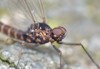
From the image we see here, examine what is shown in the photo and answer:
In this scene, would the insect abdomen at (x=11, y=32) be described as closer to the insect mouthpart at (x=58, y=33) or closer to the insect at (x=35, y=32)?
the insect at (x=35, y=32)

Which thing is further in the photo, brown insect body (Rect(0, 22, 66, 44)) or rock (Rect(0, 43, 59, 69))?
brown insect body (Rect(0, 22, 66, 44))

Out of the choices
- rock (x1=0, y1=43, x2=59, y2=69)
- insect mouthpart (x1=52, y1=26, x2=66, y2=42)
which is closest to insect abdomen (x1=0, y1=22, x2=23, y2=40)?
rock (x1=0, y1=43, x2=59, y2=69)

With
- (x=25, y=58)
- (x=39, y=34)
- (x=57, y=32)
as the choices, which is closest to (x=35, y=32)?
(x=39, y=34)

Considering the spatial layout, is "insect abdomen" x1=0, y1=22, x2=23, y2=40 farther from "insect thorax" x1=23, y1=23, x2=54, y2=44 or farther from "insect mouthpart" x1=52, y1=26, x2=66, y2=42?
"insect mouthpart" x1=52, y1=26, x2=66, y2=42

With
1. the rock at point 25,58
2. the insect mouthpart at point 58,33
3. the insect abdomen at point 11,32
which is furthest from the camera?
the insect abdomen at point 11,32

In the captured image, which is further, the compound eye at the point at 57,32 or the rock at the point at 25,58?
the compound eye at the point at 57,32

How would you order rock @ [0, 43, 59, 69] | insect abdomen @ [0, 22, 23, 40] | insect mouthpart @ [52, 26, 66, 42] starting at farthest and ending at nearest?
insect abdomen @ [0, 22, 23, 40]
insect mouthpart @ [52, 26, 66, 42]
rock @ [0, 43, 59, 69]

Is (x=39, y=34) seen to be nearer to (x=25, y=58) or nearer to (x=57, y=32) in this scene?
(x=57, y=32)

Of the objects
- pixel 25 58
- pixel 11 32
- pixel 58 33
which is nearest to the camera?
pixel 25 58

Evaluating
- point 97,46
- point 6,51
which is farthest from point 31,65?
point 97,46

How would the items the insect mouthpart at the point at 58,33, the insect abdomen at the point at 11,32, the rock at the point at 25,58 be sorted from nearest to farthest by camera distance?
the rock at the point at 25,58
the insect mouthpart at the point at 58,33
the insect abdomen at the point at 11,32

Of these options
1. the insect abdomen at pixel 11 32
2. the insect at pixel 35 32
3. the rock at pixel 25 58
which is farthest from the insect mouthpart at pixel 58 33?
the insect abdomen at pixel 11 32
